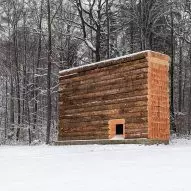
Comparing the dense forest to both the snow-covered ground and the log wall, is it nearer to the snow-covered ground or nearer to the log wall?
the log wall

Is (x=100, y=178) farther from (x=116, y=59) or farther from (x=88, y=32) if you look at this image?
(x=88, y=32)

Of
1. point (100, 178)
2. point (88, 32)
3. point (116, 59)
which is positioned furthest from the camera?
point (88, 32)

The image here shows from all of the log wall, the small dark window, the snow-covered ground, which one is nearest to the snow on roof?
the log wall

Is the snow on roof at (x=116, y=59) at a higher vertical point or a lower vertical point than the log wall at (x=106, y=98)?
higher

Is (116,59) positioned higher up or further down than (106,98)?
higher up

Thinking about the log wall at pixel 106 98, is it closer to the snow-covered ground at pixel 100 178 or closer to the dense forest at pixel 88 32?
the dense forest at pixel 88 32

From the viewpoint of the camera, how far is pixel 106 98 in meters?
20.3

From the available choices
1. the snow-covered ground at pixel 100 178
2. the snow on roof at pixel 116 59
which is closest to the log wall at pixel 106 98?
the snow on roof at pixel 116 59

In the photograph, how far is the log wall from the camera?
1848 cm

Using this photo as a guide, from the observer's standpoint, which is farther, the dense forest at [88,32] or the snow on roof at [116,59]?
the dense forest at [88,32]

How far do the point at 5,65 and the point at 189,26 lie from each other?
17186mm

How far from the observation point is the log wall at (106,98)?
60.6 ft

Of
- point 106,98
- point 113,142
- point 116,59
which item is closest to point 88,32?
point 106,98

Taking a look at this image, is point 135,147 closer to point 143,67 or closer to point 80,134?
point 143,67
